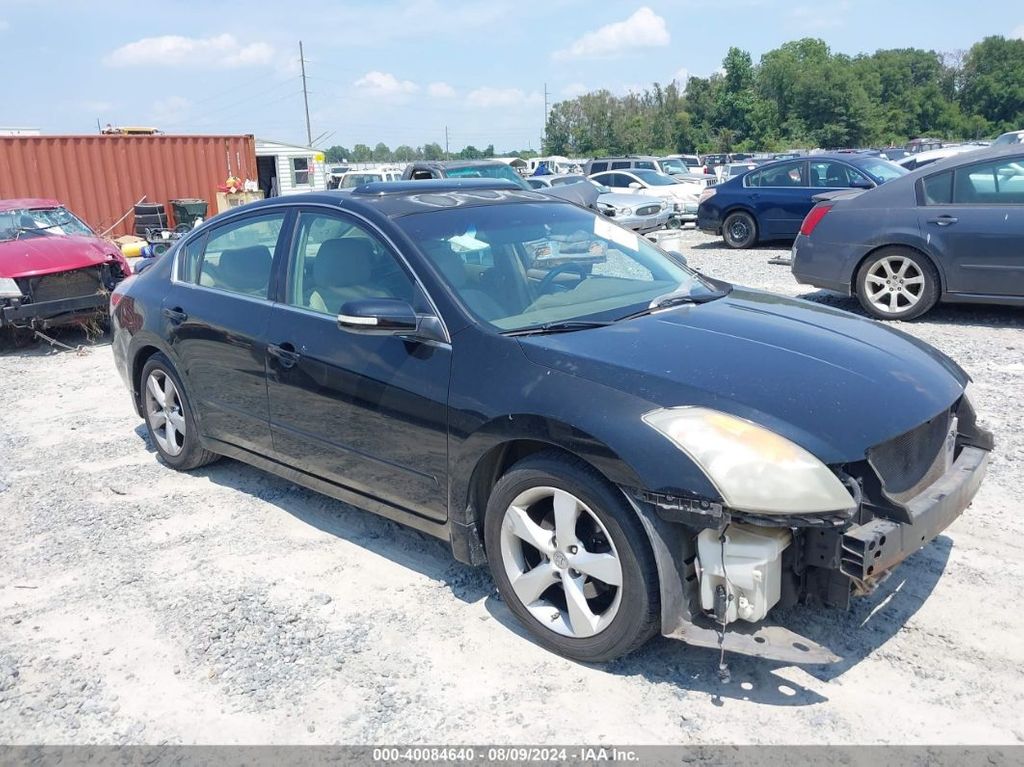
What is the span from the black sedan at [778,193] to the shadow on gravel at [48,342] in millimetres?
10611

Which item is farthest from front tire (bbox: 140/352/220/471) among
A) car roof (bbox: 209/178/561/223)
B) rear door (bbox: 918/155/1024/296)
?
rear door (bbox: 918/155/1024/296)

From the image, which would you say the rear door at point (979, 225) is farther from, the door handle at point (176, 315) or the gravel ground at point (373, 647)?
the door handle at point (176, 315)

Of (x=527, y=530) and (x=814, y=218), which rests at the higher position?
(x=814, y=218)

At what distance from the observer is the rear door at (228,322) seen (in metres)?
4.43

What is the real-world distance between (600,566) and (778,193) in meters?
13.5

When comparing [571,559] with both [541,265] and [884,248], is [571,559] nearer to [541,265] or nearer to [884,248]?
[541,265]

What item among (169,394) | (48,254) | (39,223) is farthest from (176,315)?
(39,223)

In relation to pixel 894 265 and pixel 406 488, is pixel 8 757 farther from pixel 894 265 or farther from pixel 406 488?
pixel 894 265

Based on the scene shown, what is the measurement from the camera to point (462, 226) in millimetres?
4027

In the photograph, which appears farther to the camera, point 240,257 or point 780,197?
point 780,197

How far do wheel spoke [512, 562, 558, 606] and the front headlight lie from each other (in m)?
0.75

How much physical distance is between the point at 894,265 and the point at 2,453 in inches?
308

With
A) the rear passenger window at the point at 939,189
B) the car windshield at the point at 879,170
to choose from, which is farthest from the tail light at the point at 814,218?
the car windshield at the point at 879,170

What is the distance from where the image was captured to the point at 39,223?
402 inches
